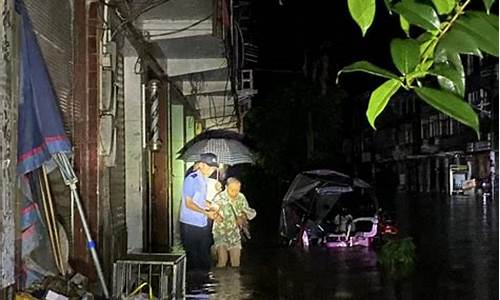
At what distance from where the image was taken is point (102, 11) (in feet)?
31.3

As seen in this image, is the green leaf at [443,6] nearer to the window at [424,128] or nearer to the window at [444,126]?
the window at [444,126]

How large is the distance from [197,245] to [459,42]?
11797 mm

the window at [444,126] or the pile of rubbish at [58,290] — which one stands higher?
the window at [444,126]

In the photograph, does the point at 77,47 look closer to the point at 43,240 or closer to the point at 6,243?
the point at 43,240

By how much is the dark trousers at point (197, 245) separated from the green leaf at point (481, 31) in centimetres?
1128

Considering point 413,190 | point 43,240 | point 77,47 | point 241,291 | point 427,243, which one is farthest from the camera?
point 413,190

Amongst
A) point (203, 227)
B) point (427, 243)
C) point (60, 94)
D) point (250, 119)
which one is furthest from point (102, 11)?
point (250, 119)

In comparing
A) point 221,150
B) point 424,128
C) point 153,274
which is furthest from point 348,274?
point 424,128

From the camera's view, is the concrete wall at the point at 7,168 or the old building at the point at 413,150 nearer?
the concrete wall at the point at 7,168

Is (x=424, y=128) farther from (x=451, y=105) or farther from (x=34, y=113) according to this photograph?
(x=451, y=105)

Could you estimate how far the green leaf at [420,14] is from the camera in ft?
4.90

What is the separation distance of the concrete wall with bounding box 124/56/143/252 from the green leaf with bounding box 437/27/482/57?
448 inches

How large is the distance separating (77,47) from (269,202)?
30.2 meters

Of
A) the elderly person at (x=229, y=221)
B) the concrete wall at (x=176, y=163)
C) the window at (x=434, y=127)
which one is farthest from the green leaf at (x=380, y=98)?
the window at (x=434, y=127)
